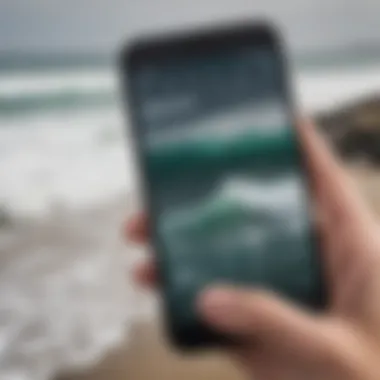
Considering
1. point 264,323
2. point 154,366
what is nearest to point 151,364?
point 154,366

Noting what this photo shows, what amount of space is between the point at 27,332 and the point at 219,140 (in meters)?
0.14

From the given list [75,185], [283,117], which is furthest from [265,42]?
[75,185]

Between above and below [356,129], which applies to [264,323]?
below

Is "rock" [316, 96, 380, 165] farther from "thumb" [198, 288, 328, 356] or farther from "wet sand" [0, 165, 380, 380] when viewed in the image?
"thumb" [198, 288, 328, 356]

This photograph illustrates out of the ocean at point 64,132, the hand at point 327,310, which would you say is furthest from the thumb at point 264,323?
the ocean at point 64,132

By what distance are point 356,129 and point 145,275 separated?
15 centimetres

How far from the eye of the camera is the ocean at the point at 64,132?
0.48 meters

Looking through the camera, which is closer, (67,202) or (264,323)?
(264,323)

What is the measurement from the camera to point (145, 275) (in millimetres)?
456

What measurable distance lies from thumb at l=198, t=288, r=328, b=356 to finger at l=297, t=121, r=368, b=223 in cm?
7

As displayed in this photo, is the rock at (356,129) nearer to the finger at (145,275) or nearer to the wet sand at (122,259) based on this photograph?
the wet sand at (122,259)

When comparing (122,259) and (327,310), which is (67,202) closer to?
(122,259)

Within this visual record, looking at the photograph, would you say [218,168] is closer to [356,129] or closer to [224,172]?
[224,172]

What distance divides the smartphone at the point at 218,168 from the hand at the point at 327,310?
0.01 meters
